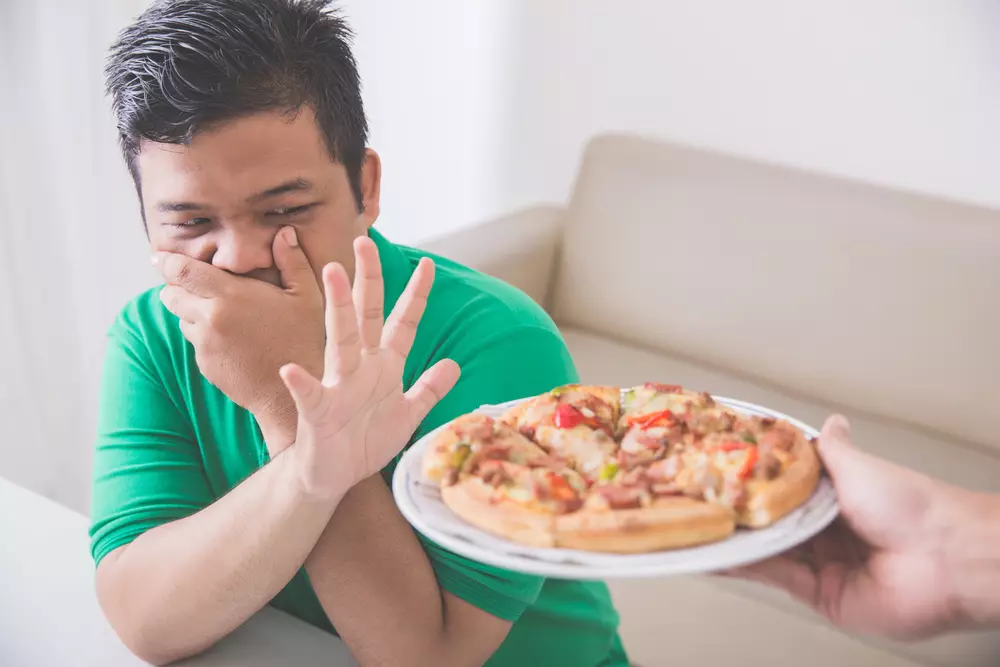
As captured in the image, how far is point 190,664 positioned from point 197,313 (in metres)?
0.40

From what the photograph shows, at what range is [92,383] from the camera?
357 cm

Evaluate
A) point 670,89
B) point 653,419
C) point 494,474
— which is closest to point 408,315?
point 494,474

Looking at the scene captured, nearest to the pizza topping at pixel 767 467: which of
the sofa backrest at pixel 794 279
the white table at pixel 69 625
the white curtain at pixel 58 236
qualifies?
the white table at pixel 69 625

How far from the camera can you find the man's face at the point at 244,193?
1.17m

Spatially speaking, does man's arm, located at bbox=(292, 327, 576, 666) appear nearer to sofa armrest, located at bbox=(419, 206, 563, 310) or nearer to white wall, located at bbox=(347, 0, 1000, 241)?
sofa armrest, located at bbox=(419, 206, 563, 310)

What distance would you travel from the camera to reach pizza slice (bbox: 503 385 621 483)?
100 centimetres

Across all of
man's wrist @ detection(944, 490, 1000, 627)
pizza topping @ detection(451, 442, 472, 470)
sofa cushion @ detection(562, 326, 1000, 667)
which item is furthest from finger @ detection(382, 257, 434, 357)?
sofa cushion @ detection(562, 326, 1000, 667)

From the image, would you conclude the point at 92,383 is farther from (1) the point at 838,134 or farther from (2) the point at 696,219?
(1) the point at 838,134

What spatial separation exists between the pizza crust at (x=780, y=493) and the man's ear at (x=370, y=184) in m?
0.70

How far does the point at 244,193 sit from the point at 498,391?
402 mm

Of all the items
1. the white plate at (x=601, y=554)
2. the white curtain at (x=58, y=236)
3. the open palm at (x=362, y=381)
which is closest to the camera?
the white plate at (x=601, y=554)

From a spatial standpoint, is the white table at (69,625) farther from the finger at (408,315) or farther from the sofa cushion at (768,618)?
the sofa cushion at (768,618)

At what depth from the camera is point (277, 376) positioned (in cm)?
113

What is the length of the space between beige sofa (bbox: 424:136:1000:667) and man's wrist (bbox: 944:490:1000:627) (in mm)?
964
